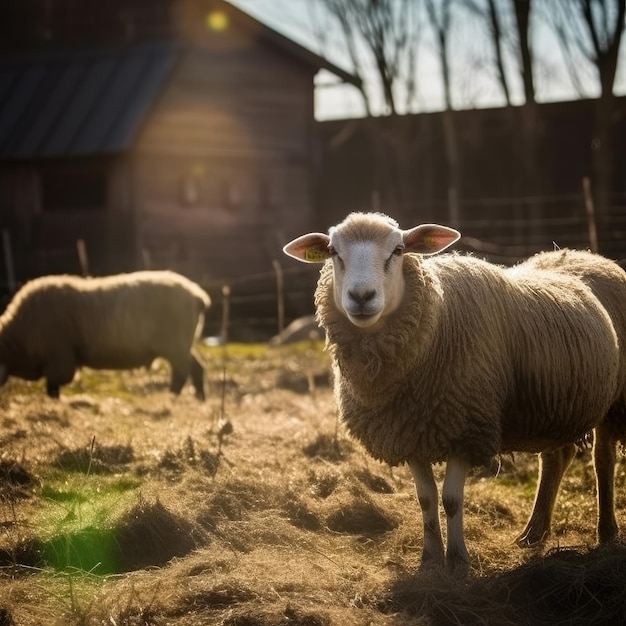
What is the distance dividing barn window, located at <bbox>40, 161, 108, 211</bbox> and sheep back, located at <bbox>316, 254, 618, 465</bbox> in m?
17.6

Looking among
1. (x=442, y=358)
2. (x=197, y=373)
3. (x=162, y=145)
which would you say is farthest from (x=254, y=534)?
(x=162, y=145)

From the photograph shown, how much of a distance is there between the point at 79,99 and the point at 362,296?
19403mm

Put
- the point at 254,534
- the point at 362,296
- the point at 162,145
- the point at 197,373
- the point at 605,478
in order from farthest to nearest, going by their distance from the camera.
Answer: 1. the point at 162,145
2. the point at 197,373
3. the point at 605,478
4. the point at 254,534
5. the point at 362,296

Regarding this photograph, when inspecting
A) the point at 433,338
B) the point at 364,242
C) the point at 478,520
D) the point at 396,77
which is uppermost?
the point at 396,77

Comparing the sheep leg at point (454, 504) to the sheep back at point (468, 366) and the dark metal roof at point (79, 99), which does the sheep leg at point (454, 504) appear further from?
the dark metal roof at point (79, 99)

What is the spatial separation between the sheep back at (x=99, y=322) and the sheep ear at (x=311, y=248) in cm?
602

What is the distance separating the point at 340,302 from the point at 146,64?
18975 millimetres

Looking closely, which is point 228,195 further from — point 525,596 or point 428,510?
point 525,596

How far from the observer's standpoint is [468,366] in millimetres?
5434

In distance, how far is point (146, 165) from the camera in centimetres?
2227

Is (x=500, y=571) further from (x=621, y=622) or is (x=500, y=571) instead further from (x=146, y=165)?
(x=146, y=165)

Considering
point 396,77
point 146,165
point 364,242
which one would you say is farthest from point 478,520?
point 396,77

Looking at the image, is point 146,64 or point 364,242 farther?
point 146,64

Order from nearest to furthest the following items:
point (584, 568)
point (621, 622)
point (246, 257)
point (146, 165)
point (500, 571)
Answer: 1. point (621, 622)
2. point (584, 568)
3. point (500, 571)
4. point (146, 165)
5. point (246, 257)
